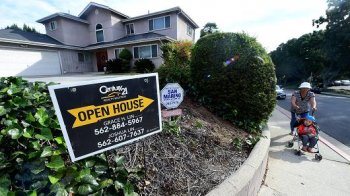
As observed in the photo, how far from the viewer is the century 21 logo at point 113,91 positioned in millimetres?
1714

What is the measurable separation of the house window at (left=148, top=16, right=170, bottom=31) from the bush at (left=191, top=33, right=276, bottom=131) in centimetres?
1556

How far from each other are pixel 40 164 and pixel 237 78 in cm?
402

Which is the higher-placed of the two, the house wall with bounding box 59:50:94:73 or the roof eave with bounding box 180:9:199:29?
the roof eave with bounding box 180:9:199:29

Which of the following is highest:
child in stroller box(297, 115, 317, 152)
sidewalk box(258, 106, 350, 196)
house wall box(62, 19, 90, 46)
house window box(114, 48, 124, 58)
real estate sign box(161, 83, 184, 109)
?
house wall box(62, 19, 90, 46)

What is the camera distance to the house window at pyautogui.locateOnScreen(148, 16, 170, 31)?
761 inches

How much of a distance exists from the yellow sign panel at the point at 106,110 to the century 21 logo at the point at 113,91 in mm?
75

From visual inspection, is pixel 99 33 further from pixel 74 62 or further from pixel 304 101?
pixel 304 101

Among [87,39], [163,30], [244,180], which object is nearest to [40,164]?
[244,180]

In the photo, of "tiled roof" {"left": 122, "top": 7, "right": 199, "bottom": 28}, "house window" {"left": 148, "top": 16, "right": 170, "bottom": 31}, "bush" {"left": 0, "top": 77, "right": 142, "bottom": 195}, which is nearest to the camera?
"bush" {"left": 0, "top": 77, "right": 142, "bottom": 195}

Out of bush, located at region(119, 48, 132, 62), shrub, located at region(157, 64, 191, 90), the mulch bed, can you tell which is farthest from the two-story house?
the mulch bed

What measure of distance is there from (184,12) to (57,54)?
43.7 ft

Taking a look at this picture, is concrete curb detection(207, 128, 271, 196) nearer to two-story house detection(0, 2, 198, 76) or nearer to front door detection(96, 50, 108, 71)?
two-story house detection(0, 2, 198, 76)

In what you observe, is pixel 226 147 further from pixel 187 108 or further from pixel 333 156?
pixel 333 156

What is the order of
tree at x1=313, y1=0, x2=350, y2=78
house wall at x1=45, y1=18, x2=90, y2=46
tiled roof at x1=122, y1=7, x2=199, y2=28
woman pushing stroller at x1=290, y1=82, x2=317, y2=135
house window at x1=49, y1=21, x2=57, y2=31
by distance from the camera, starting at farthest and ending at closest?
tree at x1=313, y1=0, x2=350, y2=78, house window at x1=49, y1=21, x2=57, y2=31, house wall at x1=45, y1=18, x2=90, y2=46, tiled roof at x1=122, y1=7, x2=199, y2=28, woman pushing stroller at x1=290, y1=82, x2=317, y2=135
